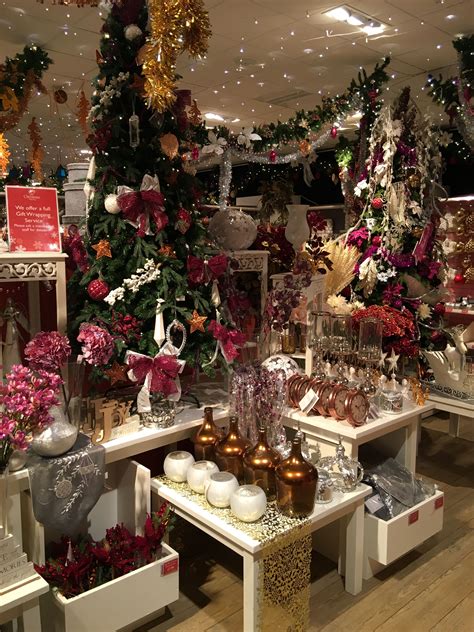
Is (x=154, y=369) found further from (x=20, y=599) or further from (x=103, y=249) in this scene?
(x=20, y=599)

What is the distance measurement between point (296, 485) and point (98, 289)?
1.06m

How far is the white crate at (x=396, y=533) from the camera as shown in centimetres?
230

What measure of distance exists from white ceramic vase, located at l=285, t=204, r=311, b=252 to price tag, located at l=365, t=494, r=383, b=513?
1.41 metres

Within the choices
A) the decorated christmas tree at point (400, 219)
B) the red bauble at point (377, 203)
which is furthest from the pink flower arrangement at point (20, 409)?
the red bauble at point (377, 203)

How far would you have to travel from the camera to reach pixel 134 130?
2.26 m

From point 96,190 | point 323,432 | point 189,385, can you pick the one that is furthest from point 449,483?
point 96,190

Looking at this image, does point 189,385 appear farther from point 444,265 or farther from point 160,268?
point 444,265

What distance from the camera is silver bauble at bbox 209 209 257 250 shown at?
2.80 m

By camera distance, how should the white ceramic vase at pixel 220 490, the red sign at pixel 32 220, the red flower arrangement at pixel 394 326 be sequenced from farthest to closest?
the red flower arrangement at pixel 394 326 → the red sign at pixel 32 220 → the white ceramic vase at pixel 220 490

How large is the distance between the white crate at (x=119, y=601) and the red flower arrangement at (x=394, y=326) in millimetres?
1577

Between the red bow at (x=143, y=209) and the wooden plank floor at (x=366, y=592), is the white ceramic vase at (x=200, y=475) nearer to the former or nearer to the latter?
the wooden plank floor at (x=366, y=592)

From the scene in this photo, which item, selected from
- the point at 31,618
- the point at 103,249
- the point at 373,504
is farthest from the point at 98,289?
the point at 373,504

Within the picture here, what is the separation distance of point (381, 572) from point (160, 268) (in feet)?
5.38

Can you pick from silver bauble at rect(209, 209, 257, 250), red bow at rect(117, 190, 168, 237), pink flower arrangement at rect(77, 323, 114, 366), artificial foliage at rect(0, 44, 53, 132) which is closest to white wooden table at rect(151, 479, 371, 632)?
pink flower arrangement at rect(77, 323, 114, 366)
